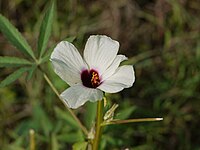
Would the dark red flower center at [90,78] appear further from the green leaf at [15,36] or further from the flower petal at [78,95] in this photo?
the green leaf at [15,36]

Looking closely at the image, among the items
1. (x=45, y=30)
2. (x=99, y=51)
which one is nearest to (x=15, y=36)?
(x=45, y=30)

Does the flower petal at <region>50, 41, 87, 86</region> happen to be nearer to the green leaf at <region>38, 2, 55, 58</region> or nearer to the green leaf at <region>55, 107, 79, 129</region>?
the green leaf at <region>38, 2, 55, 58</region>

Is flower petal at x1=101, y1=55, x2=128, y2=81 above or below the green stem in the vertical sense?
above

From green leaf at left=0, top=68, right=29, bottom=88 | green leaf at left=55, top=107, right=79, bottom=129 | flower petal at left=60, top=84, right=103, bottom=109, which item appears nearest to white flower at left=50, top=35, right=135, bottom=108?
flower petal at left=60, top=84, right=103, bottom=109

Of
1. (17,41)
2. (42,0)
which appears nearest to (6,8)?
(42,0)

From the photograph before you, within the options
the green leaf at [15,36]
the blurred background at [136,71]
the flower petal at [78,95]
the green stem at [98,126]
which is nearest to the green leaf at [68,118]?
the blurred background at [136,71]

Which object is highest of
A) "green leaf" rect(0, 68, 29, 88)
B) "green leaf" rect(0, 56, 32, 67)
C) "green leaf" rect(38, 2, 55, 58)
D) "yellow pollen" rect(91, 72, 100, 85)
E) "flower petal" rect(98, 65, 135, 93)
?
"green leaf" rect(38, 2, 55, 58)
